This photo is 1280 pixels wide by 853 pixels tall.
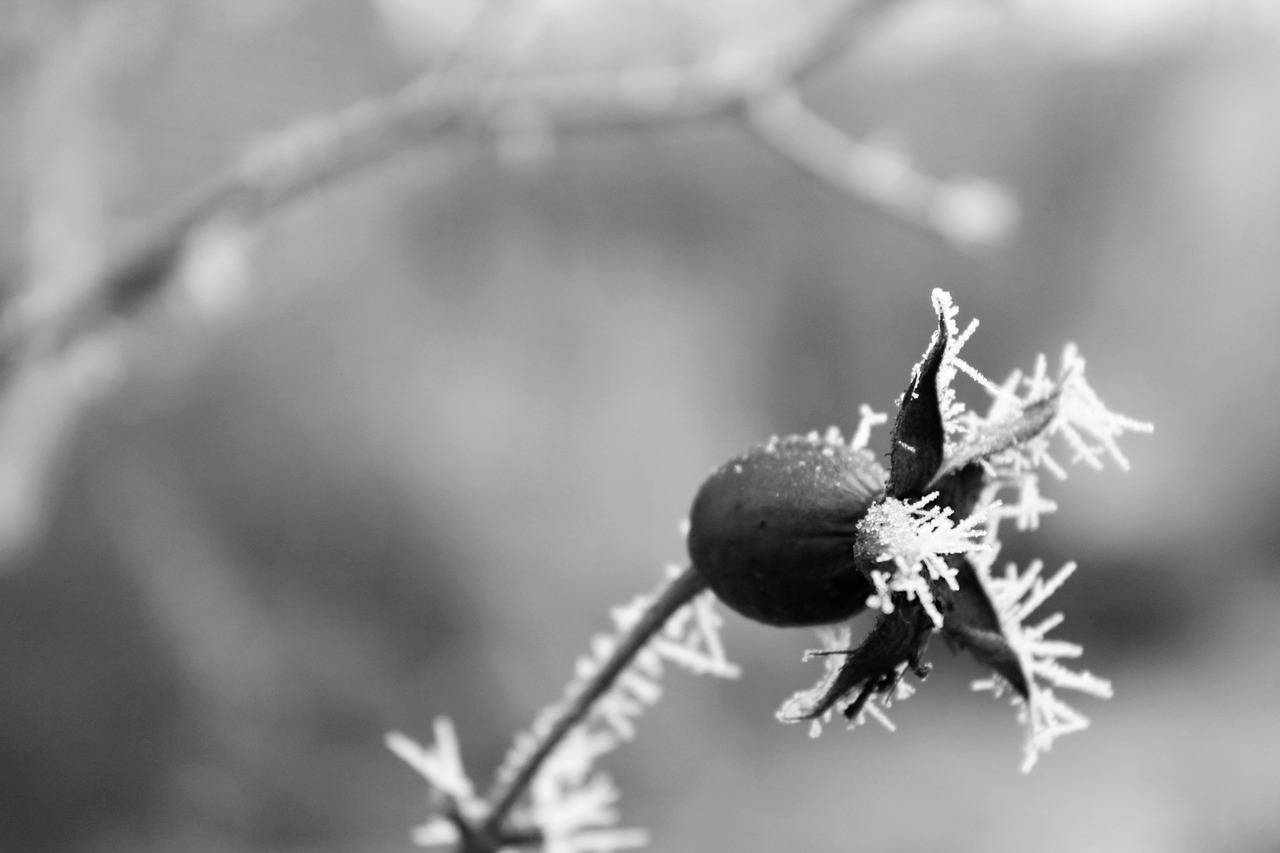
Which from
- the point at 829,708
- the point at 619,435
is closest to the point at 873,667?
the point at 829,708

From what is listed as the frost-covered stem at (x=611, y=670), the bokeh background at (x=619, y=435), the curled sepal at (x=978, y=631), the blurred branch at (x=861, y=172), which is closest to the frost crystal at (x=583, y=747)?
the frost-covered stem at (x=611, y=670)

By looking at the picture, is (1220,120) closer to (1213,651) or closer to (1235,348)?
(1235,348)

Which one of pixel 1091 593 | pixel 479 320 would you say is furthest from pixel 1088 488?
pixel 479 320

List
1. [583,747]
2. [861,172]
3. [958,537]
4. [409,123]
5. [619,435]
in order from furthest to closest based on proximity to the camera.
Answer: [619,435] < [861,172] < [409,123] < [583,747] < [958,537]

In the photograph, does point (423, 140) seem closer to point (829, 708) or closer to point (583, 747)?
point (583, 747)

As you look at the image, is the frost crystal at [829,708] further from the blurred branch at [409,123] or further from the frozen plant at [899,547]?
the blurred branch at [409,123]

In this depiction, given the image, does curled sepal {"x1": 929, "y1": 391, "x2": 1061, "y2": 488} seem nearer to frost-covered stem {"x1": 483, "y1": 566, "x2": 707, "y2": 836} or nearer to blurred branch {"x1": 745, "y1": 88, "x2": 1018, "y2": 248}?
frost-covered stem {"x1": 483, "y1": 566, "x2": 707, "y2": 836}

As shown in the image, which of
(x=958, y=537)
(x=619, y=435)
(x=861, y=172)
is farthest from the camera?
(x=619, y=435)
